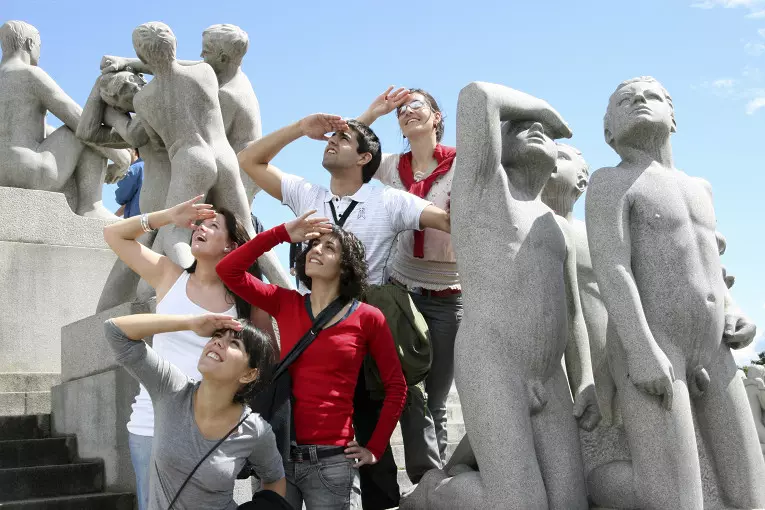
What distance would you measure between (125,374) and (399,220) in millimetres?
2627

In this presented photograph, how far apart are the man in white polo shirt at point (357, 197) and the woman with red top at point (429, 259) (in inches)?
3.0

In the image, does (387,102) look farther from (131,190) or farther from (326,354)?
(131,190)

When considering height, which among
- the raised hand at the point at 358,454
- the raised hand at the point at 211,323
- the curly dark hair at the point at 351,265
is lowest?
the raised hand at the point at 358,454

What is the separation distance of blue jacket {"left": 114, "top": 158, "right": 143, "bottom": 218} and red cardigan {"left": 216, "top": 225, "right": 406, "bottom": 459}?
17.2 ft

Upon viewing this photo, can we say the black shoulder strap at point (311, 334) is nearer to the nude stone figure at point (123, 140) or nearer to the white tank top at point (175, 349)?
the white tank top at point (175, 349)

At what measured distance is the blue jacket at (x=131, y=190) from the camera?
971 cm

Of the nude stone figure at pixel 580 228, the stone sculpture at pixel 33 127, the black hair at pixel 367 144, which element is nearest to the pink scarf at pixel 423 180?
the black hair at pixel 367 144

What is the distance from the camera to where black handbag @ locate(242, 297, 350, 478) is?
4.36 meters

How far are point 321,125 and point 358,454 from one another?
1918 millimetres

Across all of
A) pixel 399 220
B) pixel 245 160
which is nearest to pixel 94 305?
pixel 245 160

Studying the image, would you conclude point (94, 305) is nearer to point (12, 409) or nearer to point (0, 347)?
point (0, 347)

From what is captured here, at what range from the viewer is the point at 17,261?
9.76 meters

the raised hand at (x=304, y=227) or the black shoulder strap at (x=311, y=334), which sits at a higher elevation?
the raised hand at (x=304, y=227)

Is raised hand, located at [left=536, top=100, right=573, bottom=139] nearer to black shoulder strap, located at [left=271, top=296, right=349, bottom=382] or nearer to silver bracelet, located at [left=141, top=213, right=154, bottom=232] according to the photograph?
black shoulder strap, located at [left=271, top=296, right=349, bottom=382]
